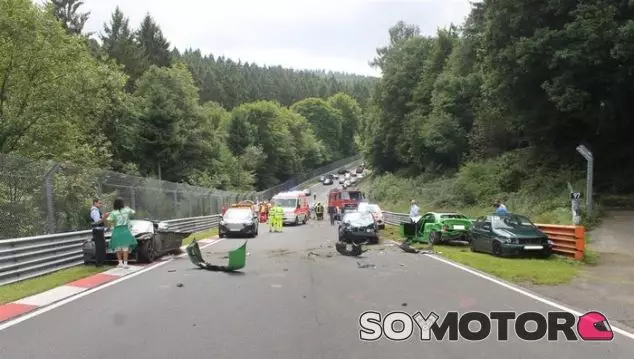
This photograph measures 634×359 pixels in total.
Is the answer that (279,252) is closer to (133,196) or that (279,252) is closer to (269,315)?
(133,196)

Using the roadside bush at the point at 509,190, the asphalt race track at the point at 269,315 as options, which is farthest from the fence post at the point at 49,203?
the roadside bush at the point at 509,190

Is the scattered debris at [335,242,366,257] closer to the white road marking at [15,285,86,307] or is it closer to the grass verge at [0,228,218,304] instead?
the grass verge at [0,228,218,304]

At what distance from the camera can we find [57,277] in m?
13.4

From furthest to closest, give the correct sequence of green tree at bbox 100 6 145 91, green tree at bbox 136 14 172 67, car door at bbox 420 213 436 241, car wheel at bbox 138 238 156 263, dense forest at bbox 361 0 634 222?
1. green tree at bbox 136 14 172 67
2. green tree at bbox 100 6 145 91
3. dense forest at bbox 361 0 634 222
4. car door at bbox 420 213 436 241
5. car wheel at bbox 138 238 156 263

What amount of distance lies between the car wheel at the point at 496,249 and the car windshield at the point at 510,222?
0.64m

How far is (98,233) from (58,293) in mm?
4263

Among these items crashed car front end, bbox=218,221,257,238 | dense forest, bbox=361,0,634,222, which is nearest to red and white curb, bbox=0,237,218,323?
crashed car front end, bbox=218,221,257,238

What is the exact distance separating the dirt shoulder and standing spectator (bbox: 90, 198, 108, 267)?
401 inches

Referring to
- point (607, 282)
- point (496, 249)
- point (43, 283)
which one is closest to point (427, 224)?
point (496, 249)

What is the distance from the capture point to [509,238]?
56.8 ft

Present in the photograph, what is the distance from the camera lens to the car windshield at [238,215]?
1146 inches

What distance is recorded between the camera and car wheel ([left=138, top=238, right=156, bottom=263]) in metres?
16.3

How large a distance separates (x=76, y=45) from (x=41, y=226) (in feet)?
60.2

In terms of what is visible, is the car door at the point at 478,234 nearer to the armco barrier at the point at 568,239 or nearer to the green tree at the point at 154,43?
the armco barrier at the point at 568,239
